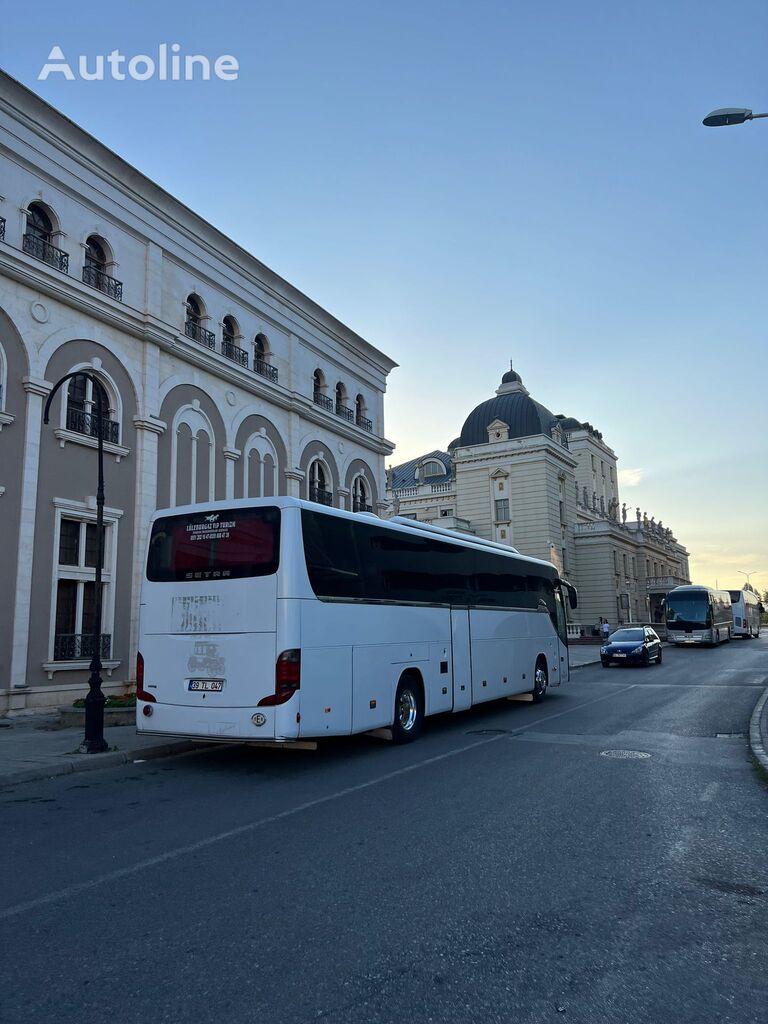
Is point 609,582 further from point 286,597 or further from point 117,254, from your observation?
point 286,597

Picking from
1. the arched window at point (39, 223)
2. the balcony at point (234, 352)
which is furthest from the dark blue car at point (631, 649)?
the arched window at point (39, 223)

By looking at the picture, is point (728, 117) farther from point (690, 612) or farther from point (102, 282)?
point (690, 612)

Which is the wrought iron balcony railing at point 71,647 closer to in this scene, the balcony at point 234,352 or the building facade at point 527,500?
the balcony at point 234,352

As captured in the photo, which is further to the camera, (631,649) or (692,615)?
(692,615)

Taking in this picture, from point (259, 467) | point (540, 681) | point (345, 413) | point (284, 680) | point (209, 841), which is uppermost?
point (345, 413)

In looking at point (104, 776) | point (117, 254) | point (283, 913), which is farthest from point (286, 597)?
point (117, 254)

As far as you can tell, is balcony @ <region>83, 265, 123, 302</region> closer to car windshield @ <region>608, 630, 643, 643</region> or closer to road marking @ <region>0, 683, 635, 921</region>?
road marking @ <region>0, 683, 635, 921</region>

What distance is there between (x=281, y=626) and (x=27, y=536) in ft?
32.2

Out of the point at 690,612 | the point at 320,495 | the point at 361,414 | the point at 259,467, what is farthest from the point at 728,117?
the point at 690,612

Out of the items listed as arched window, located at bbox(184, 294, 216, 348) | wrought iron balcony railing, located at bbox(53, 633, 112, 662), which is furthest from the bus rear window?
arched window, located at bbox(184, 294, 216, 348)

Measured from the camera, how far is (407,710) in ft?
40.8

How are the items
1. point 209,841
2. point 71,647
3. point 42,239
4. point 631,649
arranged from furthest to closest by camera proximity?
point 631,649, point 42,239, point 71,647, point 209,841

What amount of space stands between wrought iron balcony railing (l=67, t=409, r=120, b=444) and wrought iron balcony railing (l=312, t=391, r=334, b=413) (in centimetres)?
1024

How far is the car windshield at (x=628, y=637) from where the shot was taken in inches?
1203
